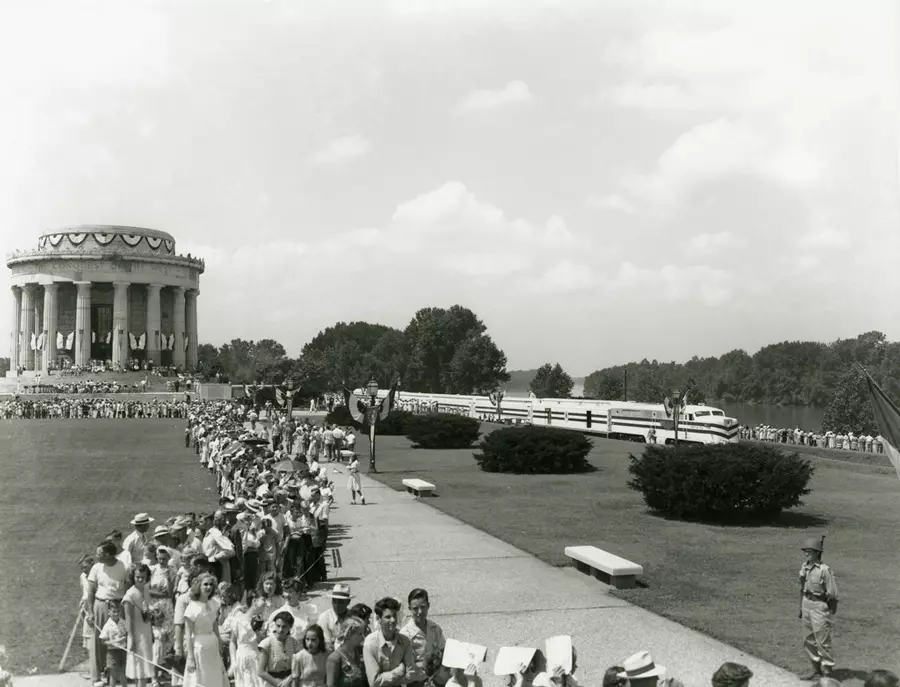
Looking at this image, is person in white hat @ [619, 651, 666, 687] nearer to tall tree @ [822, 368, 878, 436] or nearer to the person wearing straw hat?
the person wearing straw hat

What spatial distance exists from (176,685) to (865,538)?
13996mm

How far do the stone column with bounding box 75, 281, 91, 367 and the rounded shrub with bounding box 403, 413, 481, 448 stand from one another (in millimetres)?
72991

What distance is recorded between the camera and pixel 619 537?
18.0 meters

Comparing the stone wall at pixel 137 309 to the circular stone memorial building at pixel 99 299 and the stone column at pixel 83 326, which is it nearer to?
the circular stone memorial building at pixel 99 299

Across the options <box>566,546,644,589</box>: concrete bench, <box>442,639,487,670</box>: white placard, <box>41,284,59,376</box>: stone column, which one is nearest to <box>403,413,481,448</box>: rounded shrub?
<box>566,546,644,589</box>: concrete bench

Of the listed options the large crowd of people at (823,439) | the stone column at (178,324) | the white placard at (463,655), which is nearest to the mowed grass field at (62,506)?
the white placard at (463,655)

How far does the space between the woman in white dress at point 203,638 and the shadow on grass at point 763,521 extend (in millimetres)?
13600

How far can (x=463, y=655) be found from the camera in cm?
671

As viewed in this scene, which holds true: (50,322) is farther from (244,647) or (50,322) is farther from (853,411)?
(244,647)

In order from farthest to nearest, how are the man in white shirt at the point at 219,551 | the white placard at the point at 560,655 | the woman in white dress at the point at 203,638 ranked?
1. the man in white shirt at the point at 219,551
2. the woman in white dress at the point at 203,638
3. the white placard at the point at 560,655

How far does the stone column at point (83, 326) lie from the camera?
104312 millimetres

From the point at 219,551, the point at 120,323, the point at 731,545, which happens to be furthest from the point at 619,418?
the point at 120,323

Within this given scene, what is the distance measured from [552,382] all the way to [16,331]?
65695mm

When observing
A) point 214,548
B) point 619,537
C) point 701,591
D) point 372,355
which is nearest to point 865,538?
point 619,537
